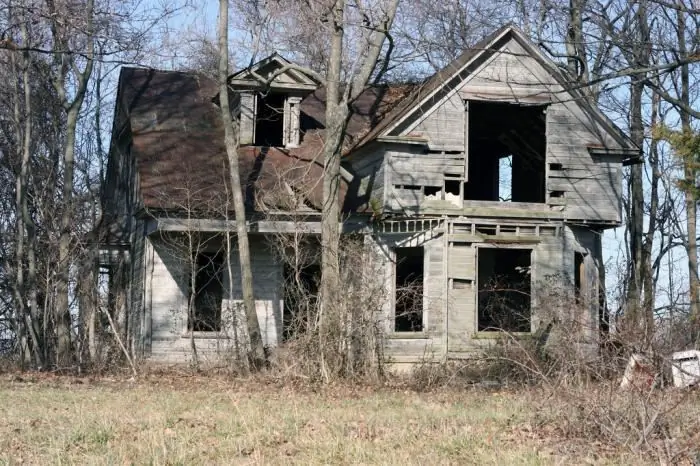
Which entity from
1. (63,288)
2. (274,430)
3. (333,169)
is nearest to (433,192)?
(333,169)

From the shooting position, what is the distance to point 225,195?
→ 20.9m

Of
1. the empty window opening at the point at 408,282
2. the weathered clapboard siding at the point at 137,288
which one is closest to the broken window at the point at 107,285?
the weathered clapboard siding at the point at 137,288

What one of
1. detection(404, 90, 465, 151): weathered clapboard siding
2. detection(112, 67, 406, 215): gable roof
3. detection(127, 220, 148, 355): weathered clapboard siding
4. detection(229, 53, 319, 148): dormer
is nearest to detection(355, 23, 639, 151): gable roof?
detection(404, 90, 465, 151): weathered clapboard siding

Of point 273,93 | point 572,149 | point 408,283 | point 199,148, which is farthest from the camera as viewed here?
point 273,93

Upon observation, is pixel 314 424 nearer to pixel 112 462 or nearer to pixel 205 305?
pixel 112 462

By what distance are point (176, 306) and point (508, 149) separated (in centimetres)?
989

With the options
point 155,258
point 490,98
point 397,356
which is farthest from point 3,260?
point 490,98

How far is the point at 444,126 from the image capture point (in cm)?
2036

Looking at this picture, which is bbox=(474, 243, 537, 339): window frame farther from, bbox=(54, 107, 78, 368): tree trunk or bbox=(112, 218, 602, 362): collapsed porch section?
bbox=(54, 107, 78, 368): tree trunk

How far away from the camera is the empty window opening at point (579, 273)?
2072cm

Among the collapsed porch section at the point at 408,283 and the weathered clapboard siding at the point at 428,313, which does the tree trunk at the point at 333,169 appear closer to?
the collapsed porch section at the point at 408,283

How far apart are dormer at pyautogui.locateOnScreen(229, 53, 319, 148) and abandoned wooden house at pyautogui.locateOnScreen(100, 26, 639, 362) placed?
4 cm

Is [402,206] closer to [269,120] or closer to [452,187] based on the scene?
[452,187]

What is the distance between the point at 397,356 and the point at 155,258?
19.3 ft
